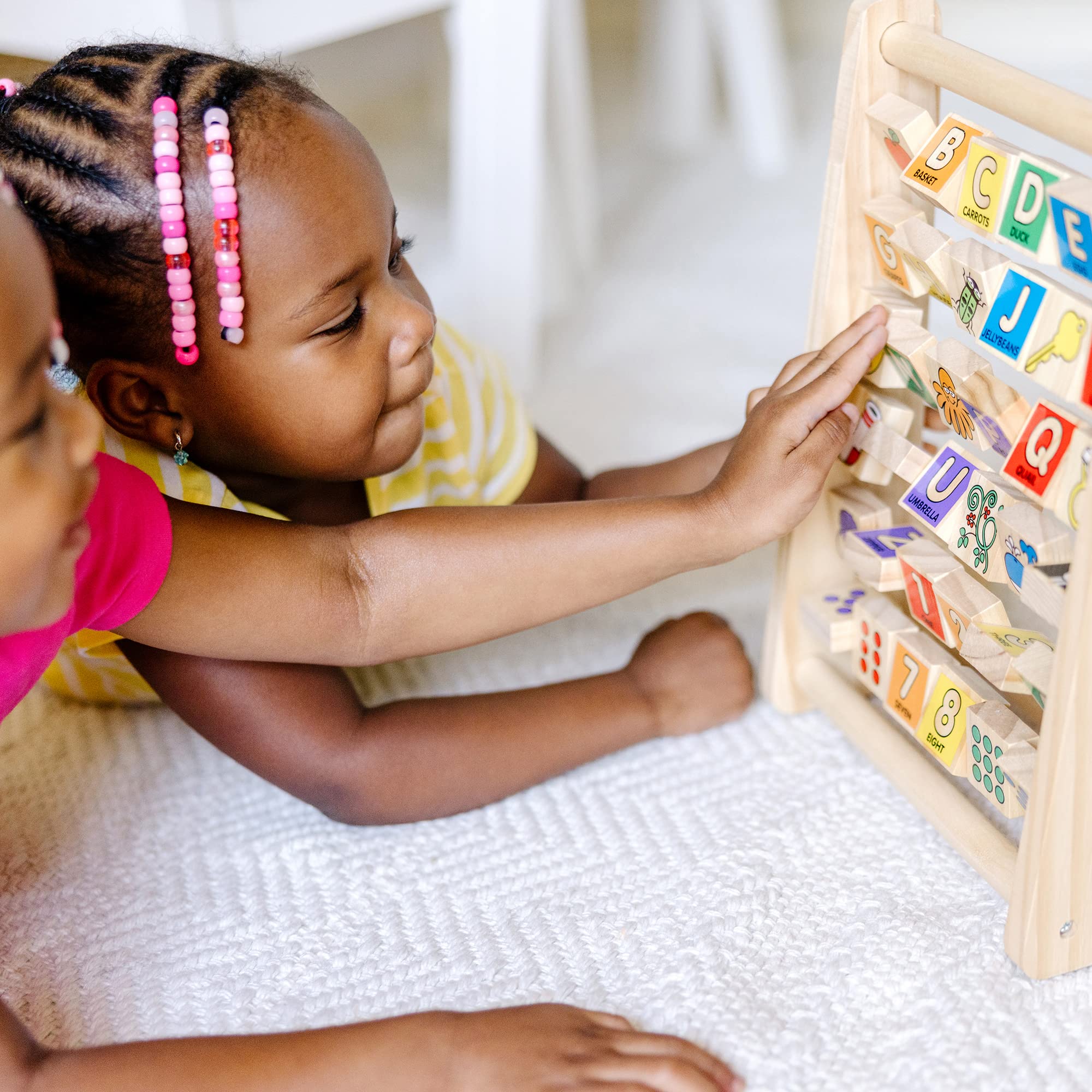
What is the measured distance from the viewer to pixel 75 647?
0.75 meters

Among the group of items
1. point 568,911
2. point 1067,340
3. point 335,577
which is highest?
point 1067,340

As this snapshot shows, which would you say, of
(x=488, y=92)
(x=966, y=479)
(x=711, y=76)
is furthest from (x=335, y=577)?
(x=711, y=76)

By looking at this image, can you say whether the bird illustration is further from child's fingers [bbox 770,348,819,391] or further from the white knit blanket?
the white knit blanket

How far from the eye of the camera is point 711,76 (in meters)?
1.59

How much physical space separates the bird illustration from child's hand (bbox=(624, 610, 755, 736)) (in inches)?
11.8

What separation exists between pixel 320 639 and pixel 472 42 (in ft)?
1.80

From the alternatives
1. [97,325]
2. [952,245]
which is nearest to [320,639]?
[97,325]

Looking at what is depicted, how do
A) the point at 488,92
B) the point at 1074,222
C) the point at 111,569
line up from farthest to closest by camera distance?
the point at 488,92, the point at 111,569, the point at 1074,222

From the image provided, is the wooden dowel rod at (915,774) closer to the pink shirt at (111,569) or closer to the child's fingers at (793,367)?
the child's fingers at (793,367)

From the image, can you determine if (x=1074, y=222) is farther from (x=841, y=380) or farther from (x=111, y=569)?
(x=111, y=569)

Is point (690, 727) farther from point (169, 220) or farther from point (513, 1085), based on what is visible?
point (169, 220)

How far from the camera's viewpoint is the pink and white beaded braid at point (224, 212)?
60 cm

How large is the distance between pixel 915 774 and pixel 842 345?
215 mm

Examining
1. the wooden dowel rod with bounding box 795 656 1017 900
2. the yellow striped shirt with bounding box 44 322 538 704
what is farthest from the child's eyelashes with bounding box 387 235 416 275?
the wooden dowel rod with bounding box 795 656 1017 900
